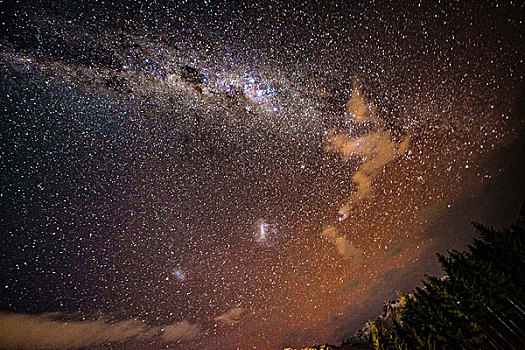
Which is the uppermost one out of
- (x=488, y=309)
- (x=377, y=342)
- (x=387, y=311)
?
(x=387, y=311)

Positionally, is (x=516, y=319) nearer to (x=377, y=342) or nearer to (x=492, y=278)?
(x=492, y=278)

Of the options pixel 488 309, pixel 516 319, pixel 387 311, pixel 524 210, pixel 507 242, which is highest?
pixel 387 311

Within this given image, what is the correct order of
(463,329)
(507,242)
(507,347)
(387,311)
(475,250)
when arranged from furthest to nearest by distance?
(387,311) → (475,250) → (507,242) → (463,329) → (507,347)

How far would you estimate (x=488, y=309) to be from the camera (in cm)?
1268

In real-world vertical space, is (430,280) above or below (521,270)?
above

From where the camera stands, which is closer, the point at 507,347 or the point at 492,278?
the point at 507,347

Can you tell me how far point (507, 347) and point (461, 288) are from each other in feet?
9.83

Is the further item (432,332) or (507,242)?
(507,242)

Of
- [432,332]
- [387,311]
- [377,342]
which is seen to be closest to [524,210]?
[432,332]

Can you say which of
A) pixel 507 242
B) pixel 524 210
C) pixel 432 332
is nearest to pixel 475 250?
pixel 507 242

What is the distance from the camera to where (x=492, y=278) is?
13.0 metres

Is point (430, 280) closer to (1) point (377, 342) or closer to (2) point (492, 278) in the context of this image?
(2) point (492, 278)

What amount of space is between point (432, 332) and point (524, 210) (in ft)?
82.2

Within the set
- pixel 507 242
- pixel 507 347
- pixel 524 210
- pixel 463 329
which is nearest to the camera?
pixel 507 347
